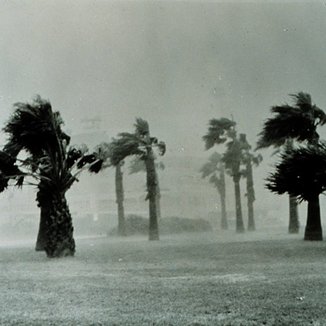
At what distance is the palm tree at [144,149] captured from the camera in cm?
2938

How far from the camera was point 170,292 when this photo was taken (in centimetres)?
946

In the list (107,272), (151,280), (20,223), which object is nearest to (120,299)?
(151,280)

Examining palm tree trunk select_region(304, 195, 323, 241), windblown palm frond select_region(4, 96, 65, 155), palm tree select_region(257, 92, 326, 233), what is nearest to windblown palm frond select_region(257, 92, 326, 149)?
palm tree select_region(257, 92, 326, 233)

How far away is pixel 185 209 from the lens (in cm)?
7281

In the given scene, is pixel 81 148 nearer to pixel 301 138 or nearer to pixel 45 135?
pixel 45 135

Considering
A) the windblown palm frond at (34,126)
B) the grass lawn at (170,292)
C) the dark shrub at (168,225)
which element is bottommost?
the grass lawn at (170,292)

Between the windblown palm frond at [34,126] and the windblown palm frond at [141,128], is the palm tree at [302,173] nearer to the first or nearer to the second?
the windblown palm frond at [34,126]

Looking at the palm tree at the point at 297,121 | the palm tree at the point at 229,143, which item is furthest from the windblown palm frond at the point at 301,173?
the palm tree at the point at 229,143

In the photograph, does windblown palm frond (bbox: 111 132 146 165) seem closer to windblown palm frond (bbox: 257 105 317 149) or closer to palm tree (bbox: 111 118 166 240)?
palm tree (bbox: 111 118 166 240)

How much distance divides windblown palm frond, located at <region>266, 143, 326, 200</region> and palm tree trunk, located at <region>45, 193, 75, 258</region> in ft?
25.5

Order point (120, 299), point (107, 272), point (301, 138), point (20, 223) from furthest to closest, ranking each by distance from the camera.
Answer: point (20, 223) < point (301, 138) < point (107, 272) < point (120, 299)

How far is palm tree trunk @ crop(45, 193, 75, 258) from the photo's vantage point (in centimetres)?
1848

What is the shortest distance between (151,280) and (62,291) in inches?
80.6

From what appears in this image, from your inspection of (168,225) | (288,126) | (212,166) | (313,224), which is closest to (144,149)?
(288,126)
